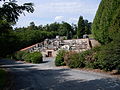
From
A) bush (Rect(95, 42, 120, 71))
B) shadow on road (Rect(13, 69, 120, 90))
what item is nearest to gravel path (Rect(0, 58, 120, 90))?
shadow on road (Rect(13, 69, 120, 90))

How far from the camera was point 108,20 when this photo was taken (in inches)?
1021

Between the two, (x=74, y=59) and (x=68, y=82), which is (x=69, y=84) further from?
(x=74, y=59)

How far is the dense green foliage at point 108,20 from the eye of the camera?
2434 centimetres

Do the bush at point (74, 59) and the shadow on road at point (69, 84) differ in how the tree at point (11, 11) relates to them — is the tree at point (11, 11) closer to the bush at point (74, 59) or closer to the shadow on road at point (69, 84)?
the shadow on road at point (69, 84)

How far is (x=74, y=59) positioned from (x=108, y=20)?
6.21 metres

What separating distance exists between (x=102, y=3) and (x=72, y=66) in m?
8.63

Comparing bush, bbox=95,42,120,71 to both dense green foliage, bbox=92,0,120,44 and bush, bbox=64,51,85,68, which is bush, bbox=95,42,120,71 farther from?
bush, bbox=64,51,85,68

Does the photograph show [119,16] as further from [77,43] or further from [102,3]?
[77,43]

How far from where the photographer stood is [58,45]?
6206 cm

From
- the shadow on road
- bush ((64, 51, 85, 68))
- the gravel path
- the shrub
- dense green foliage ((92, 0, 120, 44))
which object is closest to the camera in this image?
the shadow on road

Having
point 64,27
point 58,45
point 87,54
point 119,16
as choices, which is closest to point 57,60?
point 87,54

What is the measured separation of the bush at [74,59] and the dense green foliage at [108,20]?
346 centimetres

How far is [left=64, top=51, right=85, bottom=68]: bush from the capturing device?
2738 centimetres

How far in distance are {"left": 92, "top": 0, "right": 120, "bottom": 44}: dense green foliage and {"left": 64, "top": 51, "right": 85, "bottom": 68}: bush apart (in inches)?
136
